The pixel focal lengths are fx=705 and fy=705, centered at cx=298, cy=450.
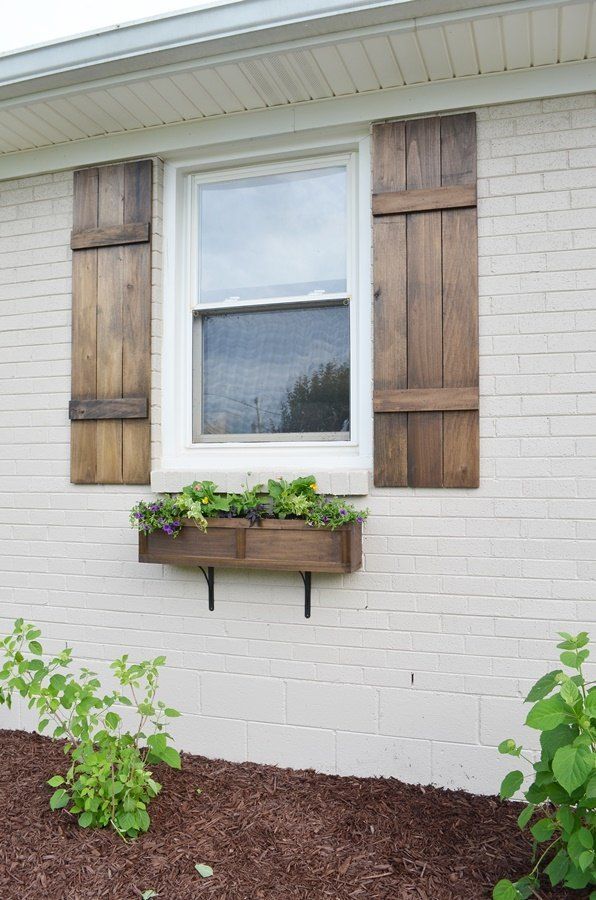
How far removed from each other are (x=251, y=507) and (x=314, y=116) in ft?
5.36

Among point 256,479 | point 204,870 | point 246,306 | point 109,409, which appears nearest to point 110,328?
point 109,409

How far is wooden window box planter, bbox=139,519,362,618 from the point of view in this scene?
2.68m

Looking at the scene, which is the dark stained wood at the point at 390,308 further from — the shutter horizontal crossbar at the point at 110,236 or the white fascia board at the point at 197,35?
the shutter horizontal crossbar at the point at 110,236

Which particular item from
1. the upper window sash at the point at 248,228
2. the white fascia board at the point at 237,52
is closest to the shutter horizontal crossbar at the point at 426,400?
the upper window sash at the point at 248,228

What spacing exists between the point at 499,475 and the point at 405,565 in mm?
509

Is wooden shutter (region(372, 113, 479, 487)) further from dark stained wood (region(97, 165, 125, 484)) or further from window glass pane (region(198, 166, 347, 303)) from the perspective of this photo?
dark stained wood (region(97, 165, 125, 484))

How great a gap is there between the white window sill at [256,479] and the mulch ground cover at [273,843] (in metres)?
1.15

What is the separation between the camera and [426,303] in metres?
2.78

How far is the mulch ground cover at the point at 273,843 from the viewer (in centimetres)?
218

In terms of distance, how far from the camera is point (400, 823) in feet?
8.20

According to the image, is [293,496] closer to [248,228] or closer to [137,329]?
[137,329]

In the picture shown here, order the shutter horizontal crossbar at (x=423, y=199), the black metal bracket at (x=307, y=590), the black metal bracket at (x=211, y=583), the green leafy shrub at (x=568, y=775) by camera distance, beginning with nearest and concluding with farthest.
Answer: the green leafy shrub at (x=568, y=775), the shutter horizontal crossbar at (x=423, y=199), the black metal bracket at (x=307, y=590), the black metal bracket at (x=211, y=583)

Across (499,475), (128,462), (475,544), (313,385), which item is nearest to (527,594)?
(475,544)

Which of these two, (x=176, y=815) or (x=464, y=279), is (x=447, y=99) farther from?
(x=176, y=815)
